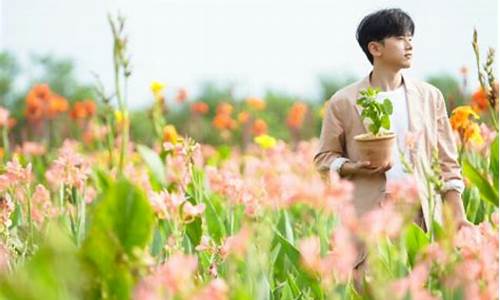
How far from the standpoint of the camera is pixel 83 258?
3.45 feet

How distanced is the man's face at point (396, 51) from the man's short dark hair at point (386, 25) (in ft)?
0.05

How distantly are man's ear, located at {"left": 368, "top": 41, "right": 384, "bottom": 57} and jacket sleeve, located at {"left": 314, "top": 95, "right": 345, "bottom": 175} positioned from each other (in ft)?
0.39

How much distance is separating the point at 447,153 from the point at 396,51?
228 mm

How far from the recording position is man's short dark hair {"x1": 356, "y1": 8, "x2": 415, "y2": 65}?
1.98 metres

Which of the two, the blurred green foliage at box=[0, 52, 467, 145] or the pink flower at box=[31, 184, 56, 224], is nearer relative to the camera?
the pink flower at box=[31, 184, 56, 224]

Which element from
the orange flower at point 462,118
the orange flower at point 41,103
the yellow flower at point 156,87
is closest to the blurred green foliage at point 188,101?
the orange flower at point 41,103

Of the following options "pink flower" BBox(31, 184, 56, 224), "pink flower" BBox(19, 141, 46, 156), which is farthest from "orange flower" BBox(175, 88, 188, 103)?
"pink flower" BBox(31, 184, 56, 224)

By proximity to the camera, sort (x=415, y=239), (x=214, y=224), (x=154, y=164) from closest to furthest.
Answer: (x=415, y=239) → (x=214, y=224) → (x=154, y=164)

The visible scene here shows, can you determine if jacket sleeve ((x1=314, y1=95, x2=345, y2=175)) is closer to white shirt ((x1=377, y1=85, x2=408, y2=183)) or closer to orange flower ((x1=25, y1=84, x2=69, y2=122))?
white shirt ((x1=377, y1=85, x2=408, y2=183))

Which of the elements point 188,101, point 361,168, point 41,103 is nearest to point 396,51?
point 361,168

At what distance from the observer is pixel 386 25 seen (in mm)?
1986

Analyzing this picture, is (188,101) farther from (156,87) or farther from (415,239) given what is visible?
(415,239)

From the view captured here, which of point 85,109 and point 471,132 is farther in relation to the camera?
point 85,109

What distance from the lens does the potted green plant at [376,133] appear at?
1.84 m
